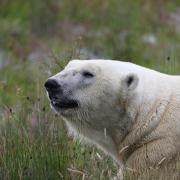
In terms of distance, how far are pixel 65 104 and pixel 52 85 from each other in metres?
0.19

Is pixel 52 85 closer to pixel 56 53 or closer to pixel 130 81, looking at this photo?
pixel 130 81

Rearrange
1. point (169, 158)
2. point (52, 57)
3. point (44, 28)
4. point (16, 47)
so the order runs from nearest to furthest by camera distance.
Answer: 1. point (169, 158)
2. point (52, 57)
3. point (16, 47)
4. point (44, 28)

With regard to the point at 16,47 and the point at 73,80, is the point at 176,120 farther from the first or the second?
the point at 16,47

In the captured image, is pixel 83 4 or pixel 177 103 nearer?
pixel 177 103

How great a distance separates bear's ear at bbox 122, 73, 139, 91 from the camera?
6277mm

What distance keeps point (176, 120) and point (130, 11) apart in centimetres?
813

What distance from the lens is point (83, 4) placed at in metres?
15.7

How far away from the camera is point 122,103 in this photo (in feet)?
20.7

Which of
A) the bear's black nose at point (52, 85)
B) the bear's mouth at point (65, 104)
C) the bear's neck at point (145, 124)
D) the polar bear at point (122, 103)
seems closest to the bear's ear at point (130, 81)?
the polar bear at point (122, 103)

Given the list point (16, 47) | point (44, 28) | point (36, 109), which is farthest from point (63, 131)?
point (44, 28)

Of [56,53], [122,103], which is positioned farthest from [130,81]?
[56,53]

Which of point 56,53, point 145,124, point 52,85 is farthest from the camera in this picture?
point 56,53

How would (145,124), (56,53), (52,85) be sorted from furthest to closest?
1. (56,53)
2. (145,124)
3. (52,85)

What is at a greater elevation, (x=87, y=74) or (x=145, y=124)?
(x=87, y=74)
